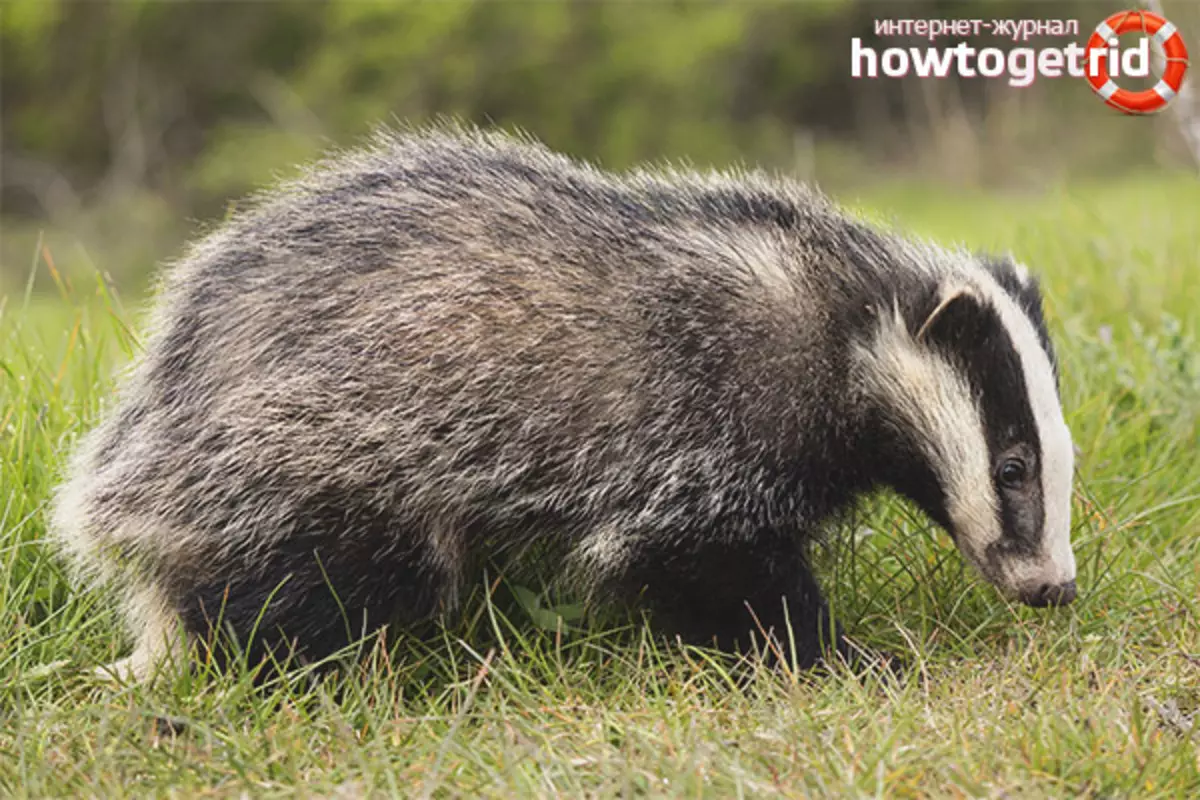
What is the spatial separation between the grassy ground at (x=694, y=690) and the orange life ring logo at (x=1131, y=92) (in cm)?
83

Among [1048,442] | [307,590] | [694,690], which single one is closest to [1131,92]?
[1048,442]

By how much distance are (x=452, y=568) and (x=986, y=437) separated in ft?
4.67

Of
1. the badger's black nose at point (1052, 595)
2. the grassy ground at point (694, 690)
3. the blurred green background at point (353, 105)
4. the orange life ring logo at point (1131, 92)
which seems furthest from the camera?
the blurred green background at point (353, 105)

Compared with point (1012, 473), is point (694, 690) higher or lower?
lower

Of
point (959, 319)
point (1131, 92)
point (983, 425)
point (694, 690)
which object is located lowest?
point (694, 690)

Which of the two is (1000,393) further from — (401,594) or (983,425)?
(401,594)

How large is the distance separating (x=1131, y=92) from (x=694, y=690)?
299 centimetres

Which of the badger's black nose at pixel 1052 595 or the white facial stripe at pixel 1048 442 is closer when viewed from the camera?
the white facial stripe at pixel 1048 442

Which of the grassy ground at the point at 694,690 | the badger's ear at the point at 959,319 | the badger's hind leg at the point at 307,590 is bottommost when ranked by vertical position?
the grassy ground at the point at 694,690

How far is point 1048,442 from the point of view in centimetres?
374

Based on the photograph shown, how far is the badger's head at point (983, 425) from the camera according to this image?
3.79 m

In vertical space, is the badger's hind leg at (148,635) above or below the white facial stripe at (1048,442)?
below

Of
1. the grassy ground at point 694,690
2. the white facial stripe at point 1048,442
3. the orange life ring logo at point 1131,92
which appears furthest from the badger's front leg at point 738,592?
the orange life ring logo at point 1131,92

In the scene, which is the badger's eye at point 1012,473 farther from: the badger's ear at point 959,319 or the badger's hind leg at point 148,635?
the badger's hind leg at point 148,635
